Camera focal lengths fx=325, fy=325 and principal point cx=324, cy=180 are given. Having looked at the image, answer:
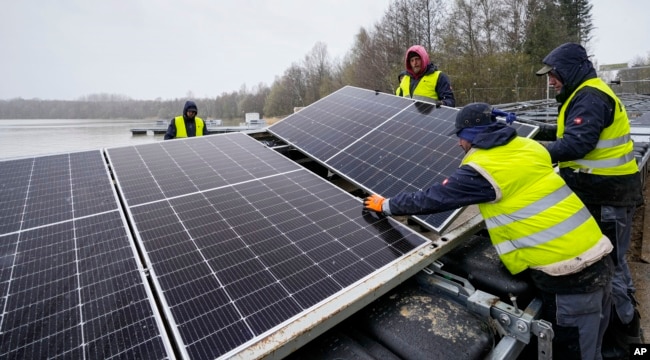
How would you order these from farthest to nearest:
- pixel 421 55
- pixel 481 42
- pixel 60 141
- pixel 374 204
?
1. pixel 481 42
2. pixel 60 141
3. pixel 421 55
4. pixel 374 204

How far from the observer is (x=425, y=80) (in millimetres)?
6863

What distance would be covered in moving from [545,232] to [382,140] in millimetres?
2779

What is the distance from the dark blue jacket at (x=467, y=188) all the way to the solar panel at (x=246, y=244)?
43 centimetres

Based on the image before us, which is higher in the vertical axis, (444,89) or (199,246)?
(444,89)

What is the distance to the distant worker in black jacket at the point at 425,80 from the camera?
6668 mm

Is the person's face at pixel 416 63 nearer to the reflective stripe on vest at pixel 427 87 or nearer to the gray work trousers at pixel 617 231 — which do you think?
the reflective stripe on vest at pixel 427 87

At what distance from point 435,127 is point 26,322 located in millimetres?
4984

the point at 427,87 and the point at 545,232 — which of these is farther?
the point at 427,87

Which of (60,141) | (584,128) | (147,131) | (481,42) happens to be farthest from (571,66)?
(481,42)

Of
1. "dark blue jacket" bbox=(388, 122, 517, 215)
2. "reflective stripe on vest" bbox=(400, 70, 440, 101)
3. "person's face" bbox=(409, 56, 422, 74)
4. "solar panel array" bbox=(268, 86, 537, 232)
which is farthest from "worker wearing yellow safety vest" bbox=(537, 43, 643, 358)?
"person's face" bbox=(409, 56, 422, 74)

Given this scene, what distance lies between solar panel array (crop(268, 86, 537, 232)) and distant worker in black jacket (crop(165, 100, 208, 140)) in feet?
9.68

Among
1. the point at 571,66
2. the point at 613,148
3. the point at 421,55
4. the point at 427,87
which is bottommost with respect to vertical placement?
the point at 613,148

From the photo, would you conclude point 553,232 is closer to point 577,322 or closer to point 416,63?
point 577,322

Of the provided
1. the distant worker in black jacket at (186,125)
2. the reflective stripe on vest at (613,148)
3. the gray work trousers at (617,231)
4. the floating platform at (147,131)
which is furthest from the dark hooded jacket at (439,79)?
the floating platform at (147,131)
